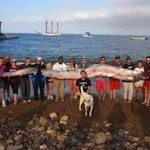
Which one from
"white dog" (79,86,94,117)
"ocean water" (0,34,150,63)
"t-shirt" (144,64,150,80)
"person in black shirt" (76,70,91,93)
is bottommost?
"ocean water" (0,34,150,63)

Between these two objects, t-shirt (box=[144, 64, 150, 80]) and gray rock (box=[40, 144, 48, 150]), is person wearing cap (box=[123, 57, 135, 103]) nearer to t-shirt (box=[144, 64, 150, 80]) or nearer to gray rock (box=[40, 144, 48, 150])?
t-shirt (box=[144, 64, 150, 80])

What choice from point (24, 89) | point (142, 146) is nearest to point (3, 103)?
point (24, 89)

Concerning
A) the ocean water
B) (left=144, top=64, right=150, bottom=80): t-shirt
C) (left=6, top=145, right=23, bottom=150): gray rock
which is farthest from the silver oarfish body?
the ocean water

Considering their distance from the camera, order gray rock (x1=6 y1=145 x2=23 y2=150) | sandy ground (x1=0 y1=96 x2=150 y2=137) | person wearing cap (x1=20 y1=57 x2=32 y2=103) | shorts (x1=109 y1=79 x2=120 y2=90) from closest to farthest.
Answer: gray rock (x1=6 y1=145 x2=23 y2=150) → sandy ground (x1=0 y1=96 x2=150 y2=137) → person wearing cap (x1=20 y1=57 x2=32 y2=103) → shorts (x1=109 y1=79 x2=120 y2=90)

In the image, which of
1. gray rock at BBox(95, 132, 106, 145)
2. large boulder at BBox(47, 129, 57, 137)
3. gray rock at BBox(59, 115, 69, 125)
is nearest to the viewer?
gray rock at BBox(95, 132, 106, 145)

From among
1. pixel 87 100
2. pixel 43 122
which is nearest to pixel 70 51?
pixel 87 100

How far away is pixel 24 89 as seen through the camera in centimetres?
1870

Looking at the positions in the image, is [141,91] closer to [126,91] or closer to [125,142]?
[126,91]

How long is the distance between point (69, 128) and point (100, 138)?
150cm

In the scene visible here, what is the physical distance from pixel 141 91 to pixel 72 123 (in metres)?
3.97

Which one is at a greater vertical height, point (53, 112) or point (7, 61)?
point (7, 61)

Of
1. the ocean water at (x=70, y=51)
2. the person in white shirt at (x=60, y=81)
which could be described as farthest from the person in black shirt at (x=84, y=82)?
the ocean water at (x=70, y=51)

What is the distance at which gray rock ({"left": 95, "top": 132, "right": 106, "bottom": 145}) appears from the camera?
14494 mm

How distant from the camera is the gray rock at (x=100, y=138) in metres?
14.5
